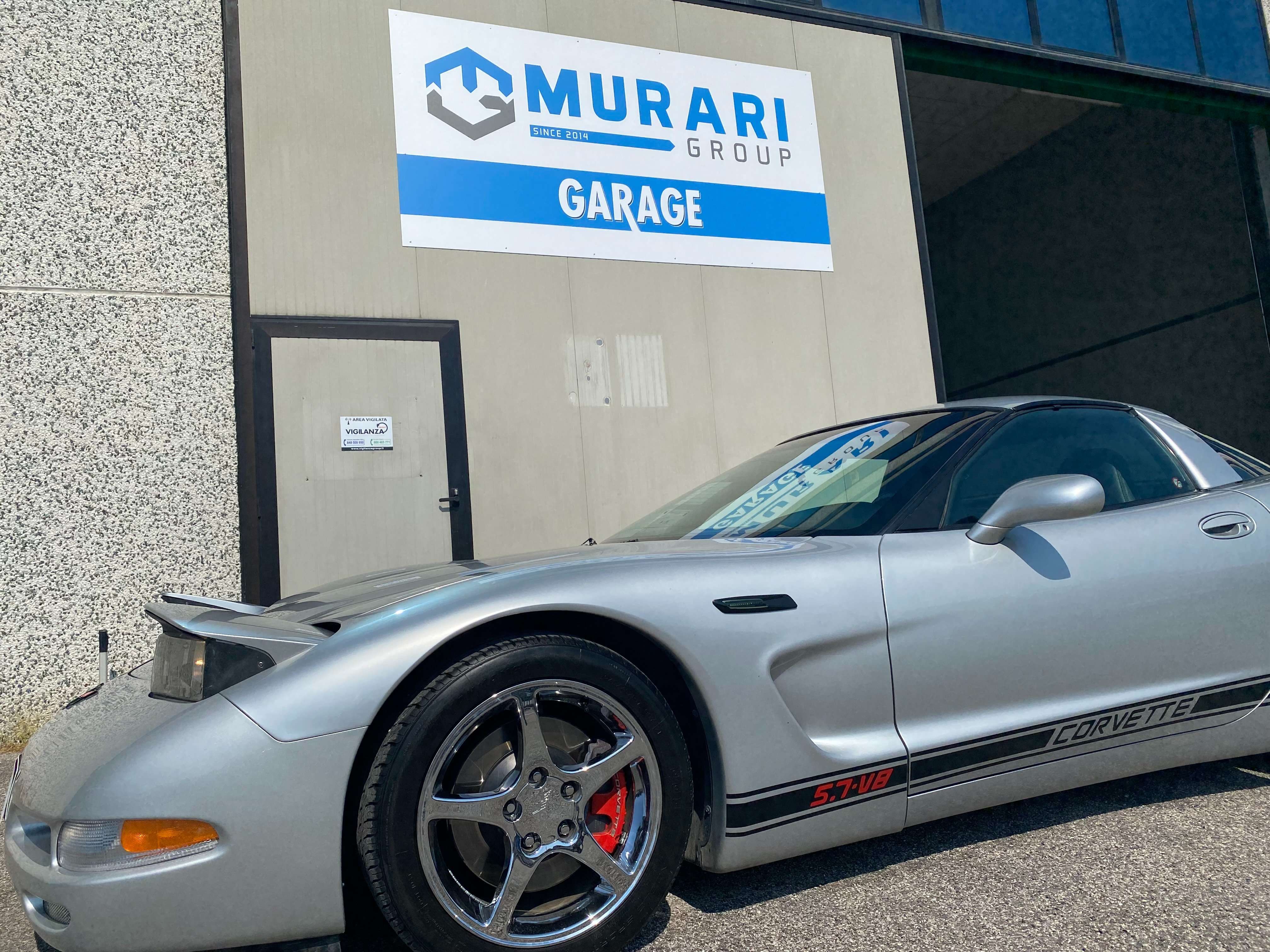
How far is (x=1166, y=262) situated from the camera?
12.3 metres

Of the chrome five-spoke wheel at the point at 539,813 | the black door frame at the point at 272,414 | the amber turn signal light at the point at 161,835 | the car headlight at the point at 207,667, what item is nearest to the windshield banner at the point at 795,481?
the chrome five-spoke wheel at the point at 539,813

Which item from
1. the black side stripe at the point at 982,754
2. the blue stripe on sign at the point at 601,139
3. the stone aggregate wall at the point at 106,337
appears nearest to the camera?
the black side stripe at the point at 982,754

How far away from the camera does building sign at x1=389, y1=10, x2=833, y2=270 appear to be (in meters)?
5.85

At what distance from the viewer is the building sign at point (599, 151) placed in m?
5.85

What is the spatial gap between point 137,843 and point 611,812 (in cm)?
82

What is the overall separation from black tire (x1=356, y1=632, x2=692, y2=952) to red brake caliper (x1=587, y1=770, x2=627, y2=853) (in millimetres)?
72

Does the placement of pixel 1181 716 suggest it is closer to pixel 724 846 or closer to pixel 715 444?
pixel 724 846

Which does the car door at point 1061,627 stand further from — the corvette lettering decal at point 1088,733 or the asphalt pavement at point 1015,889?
the asphalt pavement at point 1015,889

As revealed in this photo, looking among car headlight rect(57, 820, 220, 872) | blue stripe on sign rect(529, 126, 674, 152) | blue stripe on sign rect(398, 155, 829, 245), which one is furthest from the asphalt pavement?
blue stripe on sign rect(529, 126, 674, 152)

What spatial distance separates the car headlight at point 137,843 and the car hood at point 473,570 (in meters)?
0.44

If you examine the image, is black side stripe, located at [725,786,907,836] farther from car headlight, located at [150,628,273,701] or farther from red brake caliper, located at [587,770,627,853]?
car headlight, located at [150,628,273,701]

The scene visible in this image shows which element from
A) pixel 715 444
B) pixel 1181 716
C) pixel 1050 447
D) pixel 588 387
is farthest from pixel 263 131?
pixel 1181 716

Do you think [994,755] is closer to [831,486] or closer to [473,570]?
[831,486]

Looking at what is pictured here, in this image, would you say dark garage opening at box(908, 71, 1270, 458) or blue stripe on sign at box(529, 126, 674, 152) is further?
dark garage opening at box(908, 71, 1270, 458)
